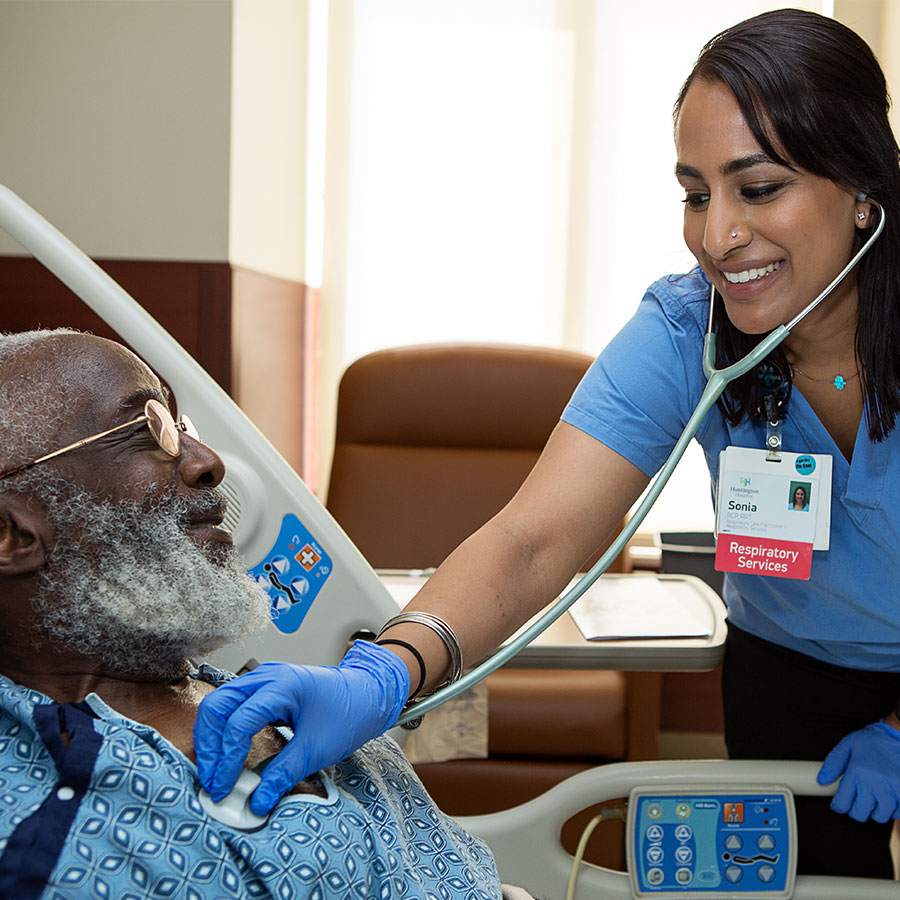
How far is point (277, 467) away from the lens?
1328 millimetres

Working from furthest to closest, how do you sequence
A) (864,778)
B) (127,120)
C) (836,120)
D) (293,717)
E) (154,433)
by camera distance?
(127,120), (864,778), (836,120), (154,433), (293,717)

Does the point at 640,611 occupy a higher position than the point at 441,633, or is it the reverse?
the point at 441,633

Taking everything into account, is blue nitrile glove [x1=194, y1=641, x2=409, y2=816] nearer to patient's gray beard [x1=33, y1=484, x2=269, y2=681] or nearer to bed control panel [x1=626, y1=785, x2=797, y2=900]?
patient's gray beard [x1=33, y1=484, x2=269, y2=681]

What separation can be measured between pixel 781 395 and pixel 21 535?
904 millimetres

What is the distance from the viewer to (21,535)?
0.94 metres

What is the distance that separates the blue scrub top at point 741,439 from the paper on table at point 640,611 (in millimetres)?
218

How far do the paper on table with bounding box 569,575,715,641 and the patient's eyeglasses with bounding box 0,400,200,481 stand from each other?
0.73 meters

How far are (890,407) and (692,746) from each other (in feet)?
7.17

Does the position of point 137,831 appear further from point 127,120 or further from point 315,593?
point 127,120

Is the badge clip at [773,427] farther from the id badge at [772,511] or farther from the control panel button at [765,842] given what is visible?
the control panel button at [765,842]

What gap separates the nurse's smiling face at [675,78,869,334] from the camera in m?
1.17

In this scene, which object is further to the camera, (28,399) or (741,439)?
(741,439)

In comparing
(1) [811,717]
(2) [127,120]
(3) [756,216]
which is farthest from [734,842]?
(2) [127,120]

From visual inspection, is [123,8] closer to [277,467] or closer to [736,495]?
[277,467]
